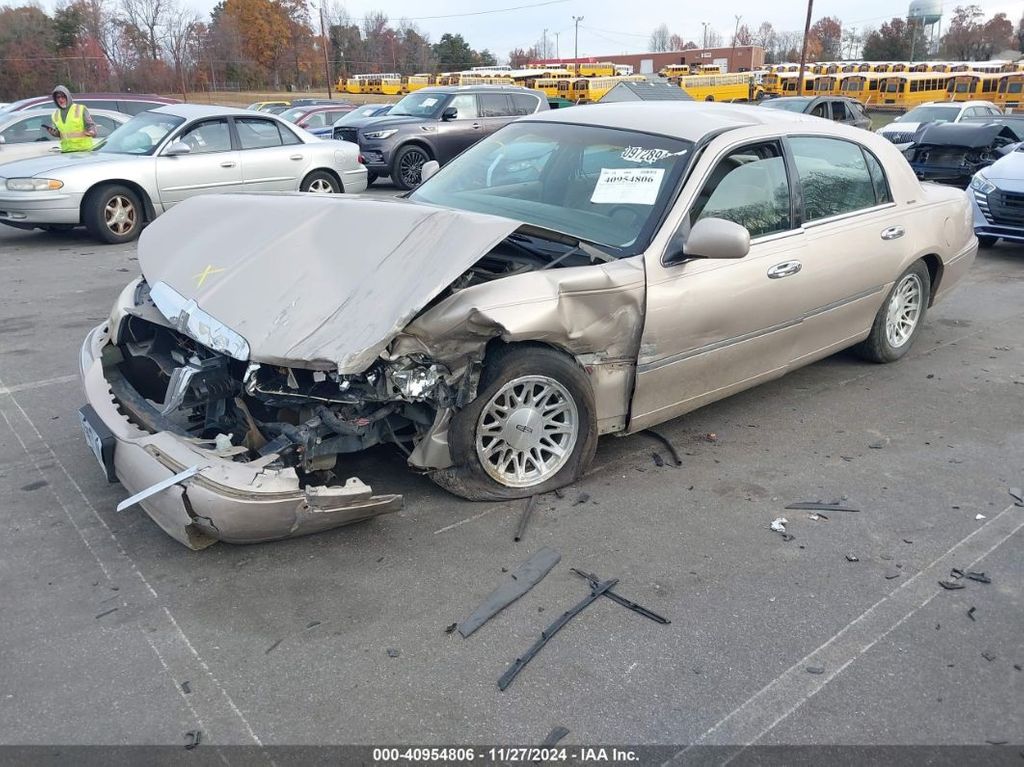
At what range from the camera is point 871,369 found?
19.1 feet

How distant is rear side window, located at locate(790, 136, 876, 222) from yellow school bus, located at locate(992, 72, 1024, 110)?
34.4m

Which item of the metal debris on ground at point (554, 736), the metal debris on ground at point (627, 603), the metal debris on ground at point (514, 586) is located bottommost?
the metal debris on ground at point (554, 736)

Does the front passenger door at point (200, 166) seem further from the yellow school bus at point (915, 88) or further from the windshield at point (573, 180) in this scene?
the yellow school bus at point (915, 88)

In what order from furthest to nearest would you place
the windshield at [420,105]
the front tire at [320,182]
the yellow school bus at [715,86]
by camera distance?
the yellow school bus at [715,86]
the windshield at [420,105]
the front tire at [320,182]

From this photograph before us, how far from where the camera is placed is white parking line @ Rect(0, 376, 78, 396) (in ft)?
16.8

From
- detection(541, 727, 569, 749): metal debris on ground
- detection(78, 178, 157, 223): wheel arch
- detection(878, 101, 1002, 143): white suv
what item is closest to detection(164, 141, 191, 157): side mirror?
detection(78, 178, 157, 223): wheel arch

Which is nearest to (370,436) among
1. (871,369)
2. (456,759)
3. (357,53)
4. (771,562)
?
(456,759)

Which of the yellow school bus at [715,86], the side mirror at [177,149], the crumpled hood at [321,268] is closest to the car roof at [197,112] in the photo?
the side mirror at [177,149]

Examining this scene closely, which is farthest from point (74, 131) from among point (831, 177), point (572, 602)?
point (572, 602)

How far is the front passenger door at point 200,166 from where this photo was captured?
388 inches

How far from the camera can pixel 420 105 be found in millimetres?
15477

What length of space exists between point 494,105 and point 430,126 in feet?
5.03

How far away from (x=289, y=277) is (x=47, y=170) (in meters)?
7.47

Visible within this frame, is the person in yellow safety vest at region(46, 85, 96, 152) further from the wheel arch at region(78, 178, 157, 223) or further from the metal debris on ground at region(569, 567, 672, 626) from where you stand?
the metal debris on ground at region(569, 567, 672, 626)
